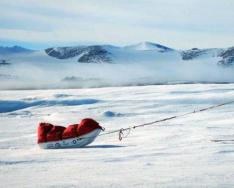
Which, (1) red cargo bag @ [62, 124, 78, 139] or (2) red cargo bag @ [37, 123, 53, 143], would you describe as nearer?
(1) red cargo bag @ [62, 124, 78, 139]

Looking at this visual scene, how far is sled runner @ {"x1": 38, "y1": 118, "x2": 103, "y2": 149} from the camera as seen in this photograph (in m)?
13.2

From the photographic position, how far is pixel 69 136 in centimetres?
1315

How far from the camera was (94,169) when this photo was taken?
8312 mm

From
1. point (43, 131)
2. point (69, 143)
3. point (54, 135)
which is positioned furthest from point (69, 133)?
point (43, 131)

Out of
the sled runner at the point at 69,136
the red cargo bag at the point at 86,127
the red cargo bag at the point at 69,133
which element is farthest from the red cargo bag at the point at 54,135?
the red cargo bag at the point at 86,127

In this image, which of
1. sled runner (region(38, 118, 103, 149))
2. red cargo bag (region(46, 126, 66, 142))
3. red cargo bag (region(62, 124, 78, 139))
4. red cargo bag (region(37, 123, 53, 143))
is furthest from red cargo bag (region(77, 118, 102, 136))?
red cargo bag (region(37, 123, 53, 143))

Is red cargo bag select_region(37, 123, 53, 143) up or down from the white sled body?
up

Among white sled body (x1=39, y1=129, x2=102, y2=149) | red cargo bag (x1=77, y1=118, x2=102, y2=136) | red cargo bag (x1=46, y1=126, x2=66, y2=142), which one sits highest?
red cargo bag (x1=77, y1=118, x2=102, y2=136)

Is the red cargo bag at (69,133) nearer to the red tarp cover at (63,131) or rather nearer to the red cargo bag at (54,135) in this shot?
the red tarp cover at (63,131)

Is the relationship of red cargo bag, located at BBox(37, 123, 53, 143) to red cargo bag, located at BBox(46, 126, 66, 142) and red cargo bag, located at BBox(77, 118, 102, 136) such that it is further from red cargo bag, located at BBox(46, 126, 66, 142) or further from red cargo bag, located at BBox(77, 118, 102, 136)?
red cargo bag, located at BBox(77, 118, 102, 136)

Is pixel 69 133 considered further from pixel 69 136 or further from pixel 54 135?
pixel 54 135

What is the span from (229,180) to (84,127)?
22.2 ft

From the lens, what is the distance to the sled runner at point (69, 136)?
1316 centimetres

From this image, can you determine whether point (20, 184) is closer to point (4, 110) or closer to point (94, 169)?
point (94, 169)
